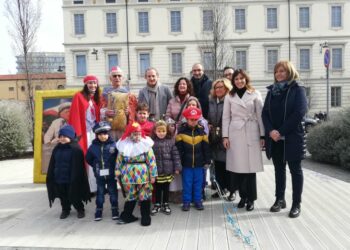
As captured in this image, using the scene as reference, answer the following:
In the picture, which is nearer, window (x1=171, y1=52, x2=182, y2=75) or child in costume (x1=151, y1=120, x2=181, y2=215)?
child in costume (x1=151, y1=120, x2=181, y2=215)

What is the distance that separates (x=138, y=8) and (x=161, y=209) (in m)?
34.2

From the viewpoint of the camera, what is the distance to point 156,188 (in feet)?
17.3

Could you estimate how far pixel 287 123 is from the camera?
4.64m

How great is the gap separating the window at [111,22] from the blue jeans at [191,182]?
1324 inches

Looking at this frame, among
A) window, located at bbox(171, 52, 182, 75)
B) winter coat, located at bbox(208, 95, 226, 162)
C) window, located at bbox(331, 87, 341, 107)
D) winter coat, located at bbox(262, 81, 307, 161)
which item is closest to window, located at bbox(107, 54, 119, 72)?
window, located at bbox(171, 52, 182, 75)

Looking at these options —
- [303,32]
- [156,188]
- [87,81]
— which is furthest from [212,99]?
[303,32]

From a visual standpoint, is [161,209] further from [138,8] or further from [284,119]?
[138,8]

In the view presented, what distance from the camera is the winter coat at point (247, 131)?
198 inches

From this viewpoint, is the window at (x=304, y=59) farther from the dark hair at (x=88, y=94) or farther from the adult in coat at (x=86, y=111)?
the adult in coat at (x=86, y=111)

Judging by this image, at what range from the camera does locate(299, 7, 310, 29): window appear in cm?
3609

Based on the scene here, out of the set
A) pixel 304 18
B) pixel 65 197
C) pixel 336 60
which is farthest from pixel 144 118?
pixel 336 60

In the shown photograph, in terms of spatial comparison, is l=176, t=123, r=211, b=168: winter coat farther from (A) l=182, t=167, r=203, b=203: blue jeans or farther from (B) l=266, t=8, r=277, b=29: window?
(B) l=266, t=8, r=277, b=29: window

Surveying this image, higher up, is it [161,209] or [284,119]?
[284,119]

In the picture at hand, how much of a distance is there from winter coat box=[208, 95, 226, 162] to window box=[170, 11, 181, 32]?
32.2 m
